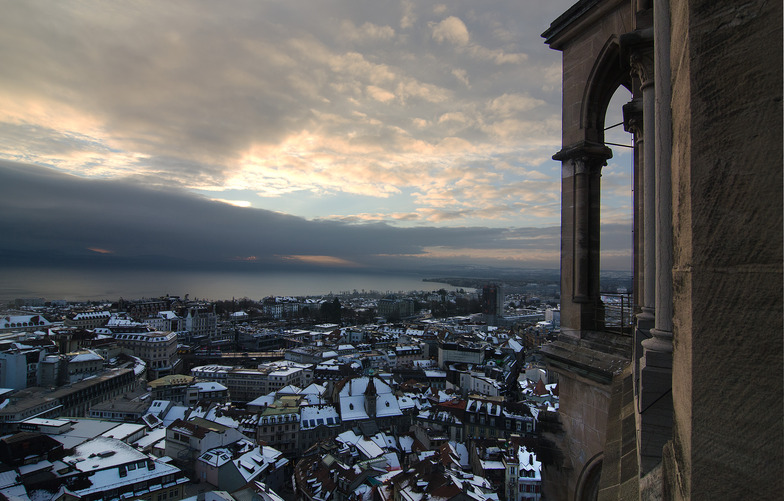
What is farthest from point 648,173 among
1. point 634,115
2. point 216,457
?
point 216,457

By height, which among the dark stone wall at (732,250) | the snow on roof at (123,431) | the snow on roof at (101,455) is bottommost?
the snow on roof at (123,431)

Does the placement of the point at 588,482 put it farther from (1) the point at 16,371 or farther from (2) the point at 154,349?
(2) the point at 154,349

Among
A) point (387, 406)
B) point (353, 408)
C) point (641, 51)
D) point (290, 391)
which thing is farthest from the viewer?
point (290, 391)

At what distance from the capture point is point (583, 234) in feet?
16.6

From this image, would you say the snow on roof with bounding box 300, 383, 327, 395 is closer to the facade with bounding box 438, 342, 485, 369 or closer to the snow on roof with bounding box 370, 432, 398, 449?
the snow on roof with bounding box 370, 432, 398, 449

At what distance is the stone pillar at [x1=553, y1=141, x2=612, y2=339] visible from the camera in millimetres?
4996

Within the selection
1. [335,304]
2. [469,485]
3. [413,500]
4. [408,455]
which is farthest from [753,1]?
[335,304]

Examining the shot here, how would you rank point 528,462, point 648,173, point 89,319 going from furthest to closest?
point 89,319
point 528,462
point 648,173

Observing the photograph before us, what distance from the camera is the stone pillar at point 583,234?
4996 mm

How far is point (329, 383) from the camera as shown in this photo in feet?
146

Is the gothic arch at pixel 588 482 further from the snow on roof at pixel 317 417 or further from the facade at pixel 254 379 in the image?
the facade at pixel 254 379

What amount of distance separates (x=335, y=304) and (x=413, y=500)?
273 feet

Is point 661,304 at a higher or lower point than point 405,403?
higher

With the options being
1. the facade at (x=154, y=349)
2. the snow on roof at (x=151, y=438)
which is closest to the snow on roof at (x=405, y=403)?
the snow on roof at (x=151, y=438)
